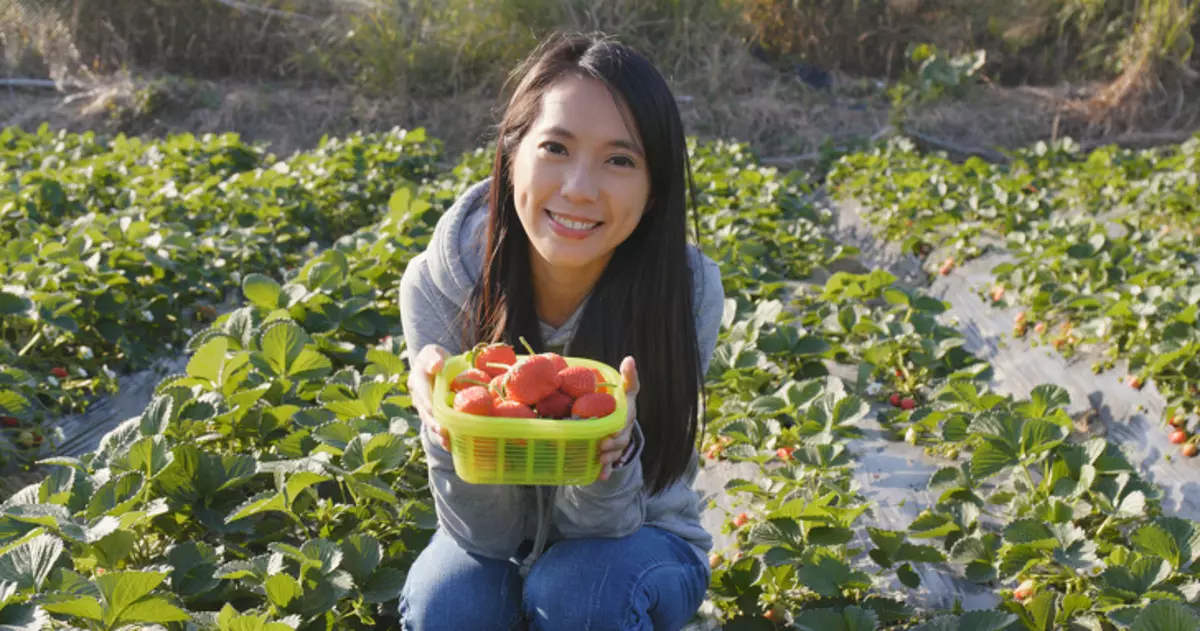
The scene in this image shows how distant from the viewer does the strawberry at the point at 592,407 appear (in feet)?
4.99

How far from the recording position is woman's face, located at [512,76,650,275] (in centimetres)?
175

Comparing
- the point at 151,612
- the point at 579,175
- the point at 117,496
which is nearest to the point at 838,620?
the point at 579,175

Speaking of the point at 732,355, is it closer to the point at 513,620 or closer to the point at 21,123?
the point at 513,620

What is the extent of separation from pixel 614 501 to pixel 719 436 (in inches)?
50.3

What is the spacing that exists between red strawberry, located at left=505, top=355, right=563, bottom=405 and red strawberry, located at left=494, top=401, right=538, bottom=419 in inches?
Answer: 0.8

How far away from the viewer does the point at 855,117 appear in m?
10.9

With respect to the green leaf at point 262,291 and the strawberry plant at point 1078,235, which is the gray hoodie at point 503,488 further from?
the strawberry plant at point 1078,235

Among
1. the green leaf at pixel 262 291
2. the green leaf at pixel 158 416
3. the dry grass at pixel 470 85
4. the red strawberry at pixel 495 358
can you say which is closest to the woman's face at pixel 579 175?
the red strawberry at pixel 495 358

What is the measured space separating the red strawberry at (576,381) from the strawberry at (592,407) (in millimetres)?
20

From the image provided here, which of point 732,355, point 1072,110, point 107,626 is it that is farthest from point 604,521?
point 1072,110

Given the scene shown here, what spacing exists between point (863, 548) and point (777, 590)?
36 cm

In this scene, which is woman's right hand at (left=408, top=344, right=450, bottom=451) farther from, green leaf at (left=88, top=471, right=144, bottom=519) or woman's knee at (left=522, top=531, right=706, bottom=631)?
green leaf at (left=88, top=471, right=144, bottom=519)

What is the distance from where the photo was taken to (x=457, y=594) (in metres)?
1.79

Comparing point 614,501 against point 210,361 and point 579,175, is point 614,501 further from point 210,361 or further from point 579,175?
point 210,361
